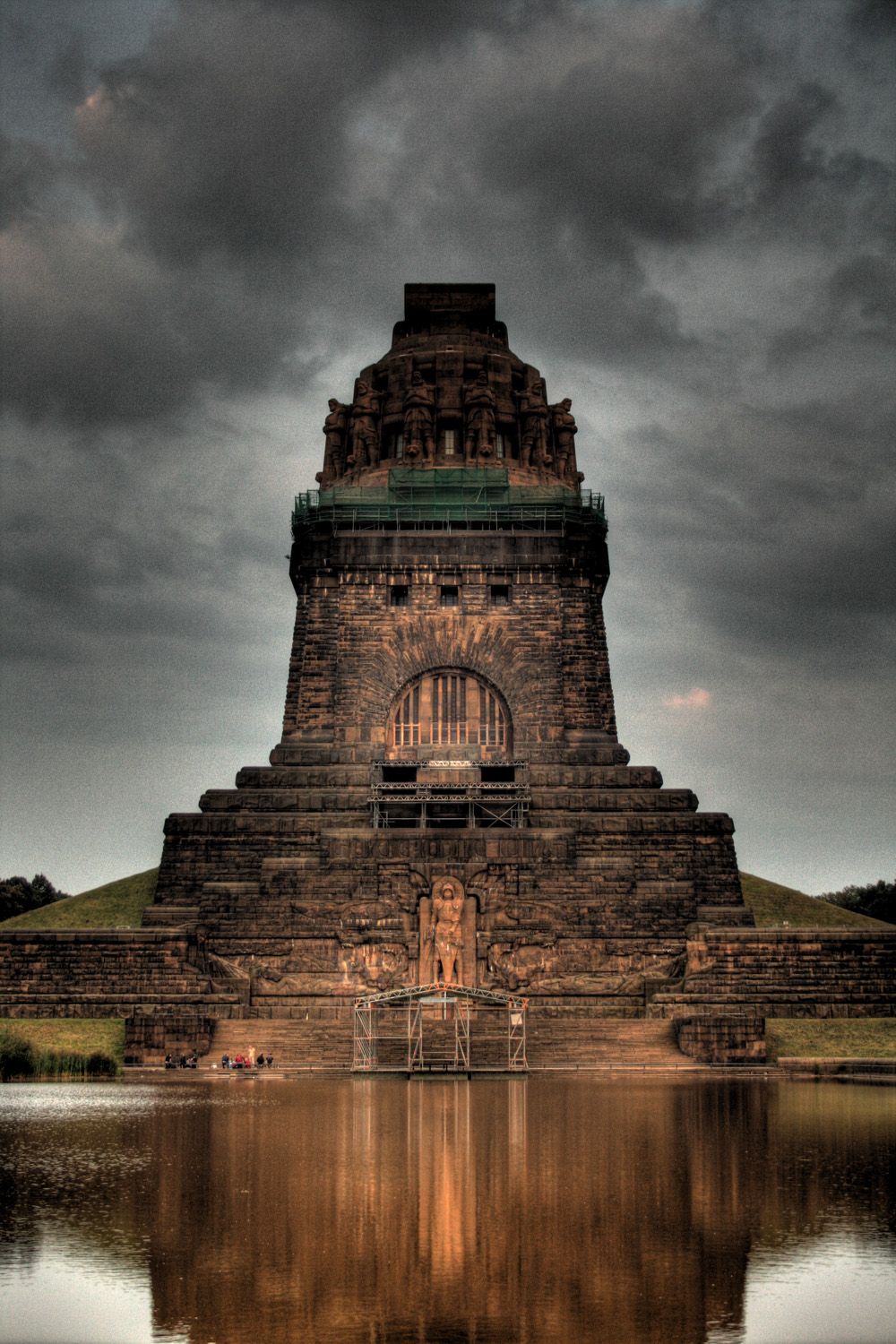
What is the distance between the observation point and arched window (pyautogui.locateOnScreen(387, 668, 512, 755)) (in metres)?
55.7

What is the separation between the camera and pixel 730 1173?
17.8m

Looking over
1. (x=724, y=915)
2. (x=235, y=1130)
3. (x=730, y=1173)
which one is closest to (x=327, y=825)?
(x=724, y=915)

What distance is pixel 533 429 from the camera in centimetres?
6344

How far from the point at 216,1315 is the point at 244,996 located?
3134 cm

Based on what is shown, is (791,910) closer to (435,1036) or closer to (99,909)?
(435,1036)

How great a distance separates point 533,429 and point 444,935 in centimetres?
2664

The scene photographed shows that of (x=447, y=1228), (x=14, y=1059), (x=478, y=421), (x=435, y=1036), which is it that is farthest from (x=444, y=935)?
(x=447, y=1228)

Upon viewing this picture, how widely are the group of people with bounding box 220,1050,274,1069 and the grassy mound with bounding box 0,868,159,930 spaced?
54.9 feet

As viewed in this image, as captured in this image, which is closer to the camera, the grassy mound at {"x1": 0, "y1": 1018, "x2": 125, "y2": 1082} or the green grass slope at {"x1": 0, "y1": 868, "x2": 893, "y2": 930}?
the grassy mound at {"x1": 0, "y1": 1018, "x2": 125, "y2": 1082}

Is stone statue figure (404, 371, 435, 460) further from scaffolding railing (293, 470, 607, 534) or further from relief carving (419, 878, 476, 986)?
relief carving (419, 878, 476, 986)

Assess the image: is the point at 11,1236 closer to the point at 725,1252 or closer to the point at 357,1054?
the point at 725,1252

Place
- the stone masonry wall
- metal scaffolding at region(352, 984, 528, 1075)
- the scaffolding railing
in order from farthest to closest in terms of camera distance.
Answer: the scaffolding railing, the stone masonry wall, metal scaffolding at region(352, 984, 528, 1075)

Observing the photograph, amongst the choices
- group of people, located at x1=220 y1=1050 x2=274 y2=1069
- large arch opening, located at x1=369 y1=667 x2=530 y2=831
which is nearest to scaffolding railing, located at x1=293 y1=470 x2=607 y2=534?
large arch opening, located at x1=369 y1=667 x2=530 y2=831

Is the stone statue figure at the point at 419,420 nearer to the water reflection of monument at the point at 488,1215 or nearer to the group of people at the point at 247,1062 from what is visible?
the group of people at the point at 247,1062
